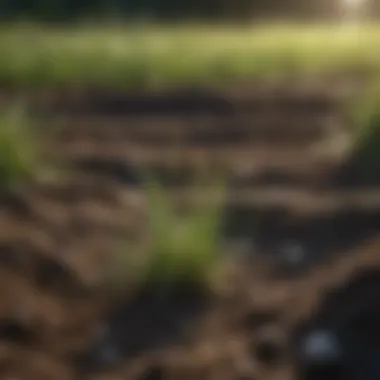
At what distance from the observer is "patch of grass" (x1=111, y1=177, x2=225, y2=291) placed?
7.02 feet

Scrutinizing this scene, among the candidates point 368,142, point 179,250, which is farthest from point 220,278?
point 368,142

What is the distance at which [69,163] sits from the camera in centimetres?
344

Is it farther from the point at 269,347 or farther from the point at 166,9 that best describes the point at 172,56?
the point at 269,347

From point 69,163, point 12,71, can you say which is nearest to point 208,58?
point 12,71

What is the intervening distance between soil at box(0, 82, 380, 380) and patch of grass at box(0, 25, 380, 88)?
1118mm

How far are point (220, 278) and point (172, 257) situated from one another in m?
0.13

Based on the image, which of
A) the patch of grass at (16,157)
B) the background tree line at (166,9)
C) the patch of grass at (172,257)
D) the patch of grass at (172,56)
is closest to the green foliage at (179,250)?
the patch of grass at (172,257)

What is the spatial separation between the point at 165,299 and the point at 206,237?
153 millimetres

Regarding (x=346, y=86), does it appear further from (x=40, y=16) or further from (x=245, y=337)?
(x=40, y=16)

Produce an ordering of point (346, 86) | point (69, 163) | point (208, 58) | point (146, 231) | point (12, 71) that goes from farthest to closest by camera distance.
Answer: point (208, 58) < point (12, 71) < point (346, 86) < point (69, 163) < point (146, 231)

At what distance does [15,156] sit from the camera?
294 centimetres

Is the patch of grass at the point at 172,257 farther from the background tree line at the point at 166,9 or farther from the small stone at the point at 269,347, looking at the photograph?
the background tree line at the point at 166,9

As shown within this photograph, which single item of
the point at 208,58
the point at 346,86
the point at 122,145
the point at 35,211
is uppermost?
the point at 208,58

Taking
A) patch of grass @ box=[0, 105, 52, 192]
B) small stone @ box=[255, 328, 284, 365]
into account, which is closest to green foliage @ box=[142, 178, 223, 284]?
small stone @ box=[255, 328, 284, 365]
